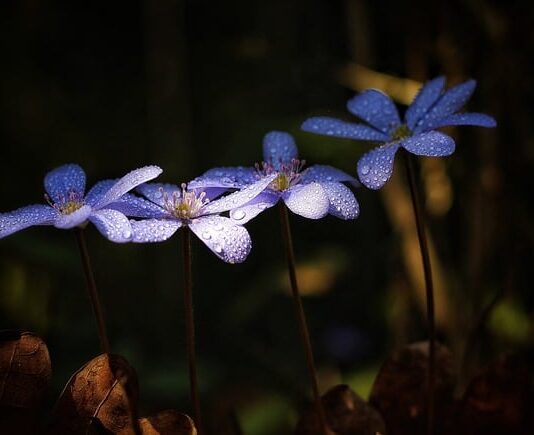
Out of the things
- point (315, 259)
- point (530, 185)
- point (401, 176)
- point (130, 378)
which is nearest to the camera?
point (130, 378)

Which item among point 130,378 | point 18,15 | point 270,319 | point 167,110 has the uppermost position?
point 18,15

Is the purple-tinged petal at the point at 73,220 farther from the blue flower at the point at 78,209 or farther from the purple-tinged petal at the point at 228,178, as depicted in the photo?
the purple-tinged petal at the point at 228,178

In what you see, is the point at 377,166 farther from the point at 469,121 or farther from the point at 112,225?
the point at 112,225

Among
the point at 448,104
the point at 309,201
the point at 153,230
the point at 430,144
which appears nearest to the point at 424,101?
the point at 448,104

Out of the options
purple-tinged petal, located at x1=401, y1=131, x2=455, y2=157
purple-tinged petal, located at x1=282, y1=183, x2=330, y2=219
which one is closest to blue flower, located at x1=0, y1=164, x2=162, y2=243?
purple-tinged petal, located at x1=282, y1=183, x2=330, y2=219

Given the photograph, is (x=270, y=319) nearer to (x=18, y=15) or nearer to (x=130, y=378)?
(x=18, y=15)

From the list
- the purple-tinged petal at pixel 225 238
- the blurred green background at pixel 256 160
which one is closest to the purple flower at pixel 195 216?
the purple-tinged petal at pixel 225 238

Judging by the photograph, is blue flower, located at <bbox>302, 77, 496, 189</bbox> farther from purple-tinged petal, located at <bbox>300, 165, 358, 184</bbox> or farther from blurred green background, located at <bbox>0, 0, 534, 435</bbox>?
blurred green background, located at <bbox>0, 0, 534, 435</bbox>

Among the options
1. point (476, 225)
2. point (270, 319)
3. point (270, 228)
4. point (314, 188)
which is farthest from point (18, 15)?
point (314, 188)
